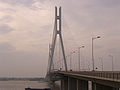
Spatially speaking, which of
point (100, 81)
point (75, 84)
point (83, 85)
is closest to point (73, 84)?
point (75, 84)

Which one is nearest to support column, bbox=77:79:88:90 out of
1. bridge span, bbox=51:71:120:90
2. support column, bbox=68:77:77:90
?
bridge span, bbox=51:71:120:90

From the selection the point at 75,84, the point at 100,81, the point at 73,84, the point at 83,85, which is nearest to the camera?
the point at 100,81

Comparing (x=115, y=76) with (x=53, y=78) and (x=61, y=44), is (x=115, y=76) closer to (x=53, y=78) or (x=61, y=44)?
(x=61, y=44)

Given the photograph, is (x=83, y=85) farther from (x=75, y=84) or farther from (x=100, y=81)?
(x=100, y=81)

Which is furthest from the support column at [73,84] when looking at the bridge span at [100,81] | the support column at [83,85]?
the support column at [83,85]

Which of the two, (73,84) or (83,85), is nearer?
(83,85)

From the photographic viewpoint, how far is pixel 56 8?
73.9 m

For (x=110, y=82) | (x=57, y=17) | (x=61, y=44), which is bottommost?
(x=110, y=82)

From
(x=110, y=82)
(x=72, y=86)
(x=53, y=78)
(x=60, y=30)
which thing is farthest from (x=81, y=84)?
(x=53, y=78)

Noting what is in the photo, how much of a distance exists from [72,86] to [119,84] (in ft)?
145

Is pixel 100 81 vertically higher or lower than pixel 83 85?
higher

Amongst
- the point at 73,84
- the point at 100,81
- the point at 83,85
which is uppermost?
the point at 100,81

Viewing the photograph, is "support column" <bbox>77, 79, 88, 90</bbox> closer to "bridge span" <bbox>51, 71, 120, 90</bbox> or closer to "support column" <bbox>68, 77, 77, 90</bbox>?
"bridge span" <bbox>51, 71, 120, 90</bbox>

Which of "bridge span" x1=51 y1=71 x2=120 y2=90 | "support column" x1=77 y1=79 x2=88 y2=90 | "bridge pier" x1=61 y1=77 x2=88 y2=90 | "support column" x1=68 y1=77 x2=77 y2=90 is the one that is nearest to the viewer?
"bridge span" x1=51 y1=71 x2=120 y2=90
